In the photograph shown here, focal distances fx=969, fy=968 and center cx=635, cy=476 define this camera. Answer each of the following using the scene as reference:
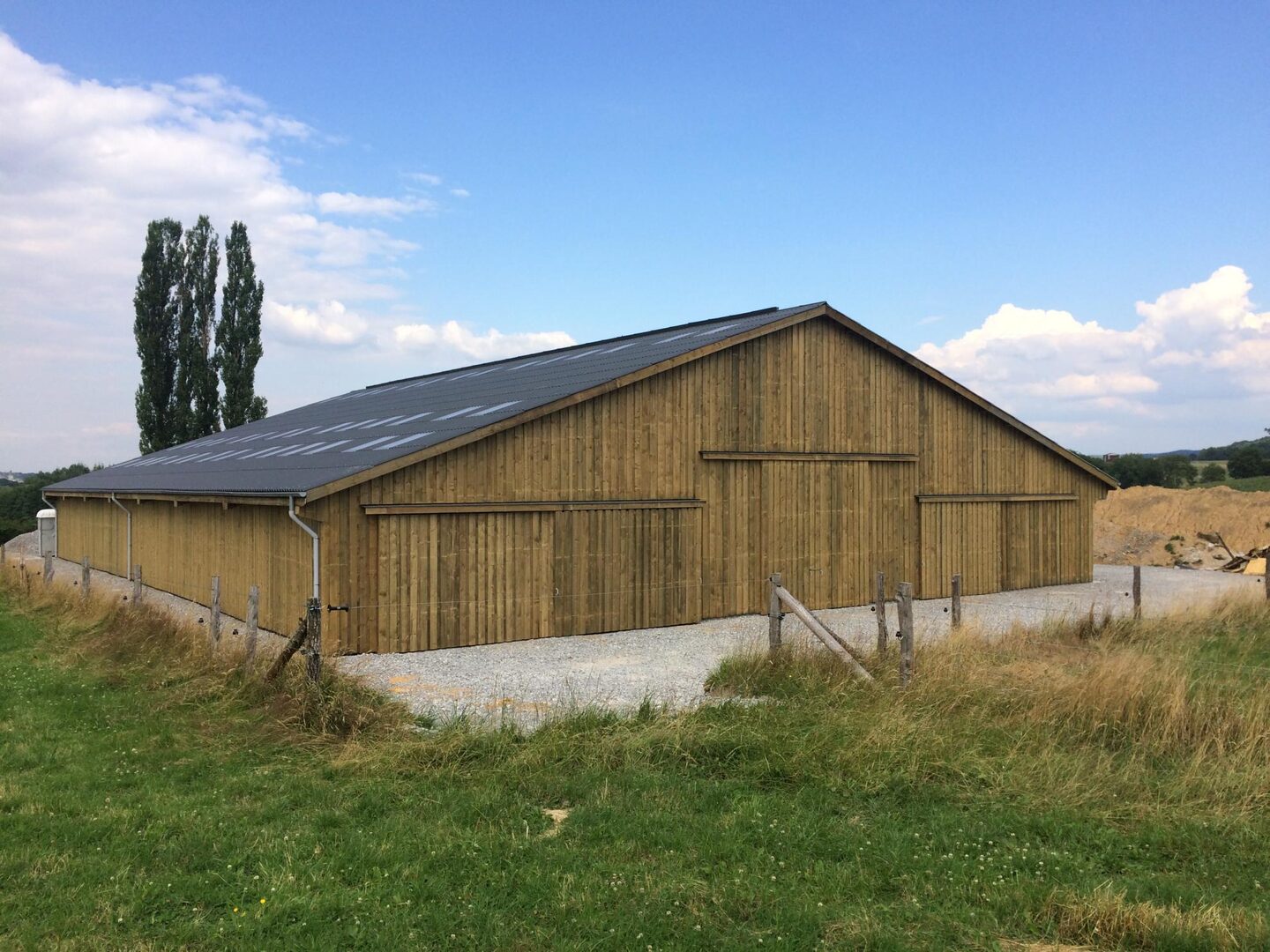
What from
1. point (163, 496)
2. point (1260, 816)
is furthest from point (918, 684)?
point (163, 496)

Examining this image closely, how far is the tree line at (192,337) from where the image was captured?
37.8m

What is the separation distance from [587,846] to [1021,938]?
2435 mm

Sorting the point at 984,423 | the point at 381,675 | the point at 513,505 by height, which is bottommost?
the point at 381,675

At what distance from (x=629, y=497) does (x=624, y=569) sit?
3.83ft

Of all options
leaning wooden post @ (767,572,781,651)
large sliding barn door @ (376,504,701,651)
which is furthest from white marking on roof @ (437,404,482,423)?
leaning wooden post @ (767,572,781,651)

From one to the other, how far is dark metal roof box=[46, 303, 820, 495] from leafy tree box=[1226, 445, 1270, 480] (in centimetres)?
6517

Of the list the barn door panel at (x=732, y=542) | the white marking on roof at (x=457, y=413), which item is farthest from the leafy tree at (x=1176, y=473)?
the white marking on roof at (x=457, y=413)

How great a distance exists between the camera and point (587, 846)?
5836 millimetres

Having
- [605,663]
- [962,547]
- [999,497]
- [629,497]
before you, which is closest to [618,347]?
[629,497]

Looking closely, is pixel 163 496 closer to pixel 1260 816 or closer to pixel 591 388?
pixel 591 388

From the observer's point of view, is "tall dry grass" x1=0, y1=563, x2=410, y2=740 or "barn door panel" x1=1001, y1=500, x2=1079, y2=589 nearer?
"tall dry grass" x1=0, y1=563, x2=410, y2=740

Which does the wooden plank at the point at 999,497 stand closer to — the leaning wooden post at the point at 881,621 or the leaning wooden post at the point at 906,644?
the leaning wooden post at the point at 881,621

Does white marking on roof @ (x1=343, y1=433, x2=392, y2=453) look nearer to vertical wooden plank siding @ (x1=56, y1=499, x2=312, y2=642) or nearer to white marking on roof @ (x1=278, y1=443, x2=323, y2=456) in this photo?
vertical wooden plank siding @ (x1=56, y1=499, x2=312, y2=642)

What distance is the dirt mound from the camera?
30.9 m
